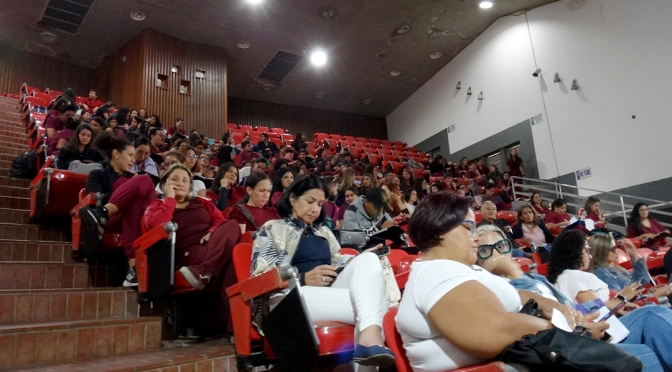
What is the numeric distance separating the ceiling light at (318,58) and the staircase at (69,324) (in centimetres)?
766

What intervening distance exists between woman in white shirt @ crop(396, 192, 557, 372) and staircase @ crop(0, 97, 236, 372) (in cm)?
92

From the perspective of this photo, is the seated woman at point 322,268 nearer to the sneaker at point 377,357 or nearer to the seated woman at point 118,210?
the sneaker at point 377,357

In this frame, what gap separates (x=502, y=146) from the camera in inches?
355

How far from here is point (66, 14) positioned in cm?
796

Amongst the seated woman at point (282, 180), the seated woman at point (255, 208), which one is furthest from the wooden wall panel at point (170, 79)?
the seated woman at point (255, 208)

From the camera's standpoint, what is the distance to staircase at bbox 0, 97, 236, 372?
1.63 meters

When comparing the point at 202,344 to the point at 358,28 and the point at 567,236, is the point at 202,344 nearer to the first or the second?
the point at 567,236

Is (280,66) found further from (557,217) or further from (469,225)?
(469,225)

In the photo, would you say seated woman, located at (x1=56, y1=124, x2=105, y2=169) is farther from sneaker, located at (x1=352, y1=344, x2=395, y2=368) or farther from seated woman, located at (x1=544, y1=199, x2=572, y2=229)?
seated woman, located at (x1=544, y1=199, x2=572, y2=229)

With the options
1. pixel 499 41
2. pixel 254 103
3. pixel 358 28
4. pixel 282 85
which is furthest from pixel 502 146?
pixel 254 103

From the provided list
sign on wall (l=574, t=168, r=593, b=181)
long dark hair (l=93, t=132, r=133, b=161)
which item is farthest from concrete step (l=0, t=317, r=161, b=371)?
sign on wall (l=574, t=168, r=593, b=181)

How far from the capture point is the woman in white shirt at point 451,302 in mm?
992

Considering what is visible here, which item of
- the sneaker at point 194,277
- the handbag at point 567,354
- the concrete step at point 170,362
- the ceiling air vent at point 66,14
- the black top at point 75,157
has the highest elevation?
the ceiling air vent at point 66,14

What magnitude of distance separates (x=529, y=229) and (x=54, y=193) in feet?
13.4
